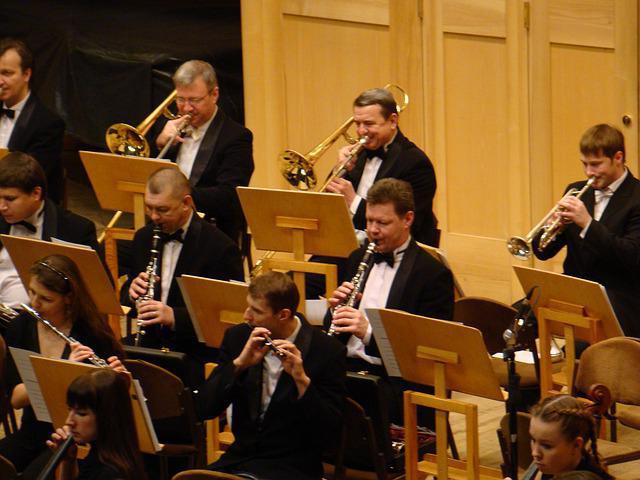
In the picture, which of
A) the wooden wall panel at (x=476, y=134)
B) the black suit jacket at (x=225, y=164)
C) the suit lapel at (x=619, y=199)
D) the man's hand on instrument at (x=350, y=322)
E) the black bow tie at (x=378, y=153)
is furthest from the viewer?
the wooden wall panel at (x=476, y=134)

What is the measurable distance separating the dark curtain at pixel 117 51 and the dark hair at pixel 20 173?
3033 millimetres

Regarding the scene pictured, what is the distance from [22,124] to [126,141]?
0.53 metres

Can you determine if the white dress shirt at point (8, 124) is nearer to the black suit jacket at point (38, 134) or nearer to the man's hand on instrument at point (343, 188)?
the black suit jacket at point (38, 134)

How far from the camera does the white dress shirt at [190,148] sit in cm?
654

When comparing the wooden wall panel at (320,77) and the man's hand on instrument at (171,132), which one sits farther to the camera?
the wooden wall panel at (320,77)

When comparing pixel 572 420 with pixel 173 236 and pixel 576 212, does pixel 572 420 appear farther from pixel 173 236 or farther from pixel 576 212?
pixel 173 236

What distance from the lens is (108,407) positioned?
13.2 feet

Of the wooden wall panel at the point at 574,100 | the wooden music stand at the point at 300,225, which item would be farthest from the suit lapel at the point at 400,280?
the wooden wall panel at the point at 574,100

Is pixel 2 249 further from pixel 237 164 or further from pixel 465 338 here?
pixel 465 338

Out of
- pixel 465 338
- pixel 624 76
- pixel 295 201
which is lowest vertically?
pixel 465 338

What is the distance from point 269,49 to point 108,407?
4559 millimetres

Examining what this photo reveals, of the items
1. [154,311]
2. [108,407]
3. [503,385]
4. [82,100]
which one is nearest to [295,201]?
[154,311]

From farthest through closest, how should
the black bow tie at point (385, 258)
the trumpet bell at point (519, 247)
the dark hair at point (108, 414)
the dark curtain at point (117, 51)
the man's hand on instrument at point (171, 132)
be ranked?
1. the dark curtain at point (117, 51)
2. the man's hand on instrument at point (171, 132)
3. the trumpet bell at point (519, 247)
4. the black bow tie at point (385, 258)
5. the dark hair at point (108, 414)

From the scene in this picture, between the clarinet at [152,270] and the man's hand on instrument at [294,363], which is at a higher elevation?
the clarinet at [152,270]
